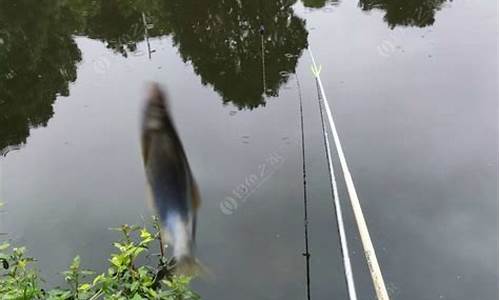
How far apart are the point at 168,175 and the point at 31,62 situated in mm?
8225

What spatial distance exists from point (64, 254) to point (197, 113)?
2.61m

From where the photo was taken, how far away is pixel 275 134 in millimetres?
6062

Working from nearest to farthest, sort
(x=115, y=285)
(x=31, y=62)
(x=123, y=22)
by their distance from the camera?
1. (x=115, y=285)
2. (x=31, y=62)
3. (x=123, y=22)

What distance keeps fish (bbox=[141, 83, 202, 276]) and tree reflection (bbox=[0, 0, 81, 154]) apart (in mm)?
5582

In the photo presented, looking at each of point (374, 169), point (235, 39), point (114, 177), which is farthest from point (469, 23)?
point (114, 177)

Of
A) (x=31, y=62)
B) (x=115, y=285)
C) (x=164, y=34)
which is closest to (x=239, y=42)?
(x=164, y=34)

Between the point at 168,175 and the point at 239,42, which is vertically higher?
the point at 168,175

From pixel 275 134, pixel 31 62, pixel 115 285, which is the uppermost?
pixel 115 285

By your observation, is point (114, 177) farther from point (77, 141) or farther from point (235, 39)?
point (235, 39)

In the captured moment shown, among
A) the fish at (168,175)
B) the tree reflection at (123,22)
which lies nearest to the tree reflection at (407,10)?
the tree reflection at (123,22)

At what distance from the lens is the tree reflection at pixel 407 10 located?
8.62 metres

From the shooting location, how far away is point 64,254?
182 inches

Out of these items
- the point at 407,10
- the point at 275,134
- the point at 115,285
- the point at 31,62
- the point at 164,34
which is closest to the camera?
the point at 115,285

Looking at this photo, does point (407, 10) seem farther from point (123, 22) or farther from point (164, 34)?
point (123, 22)
